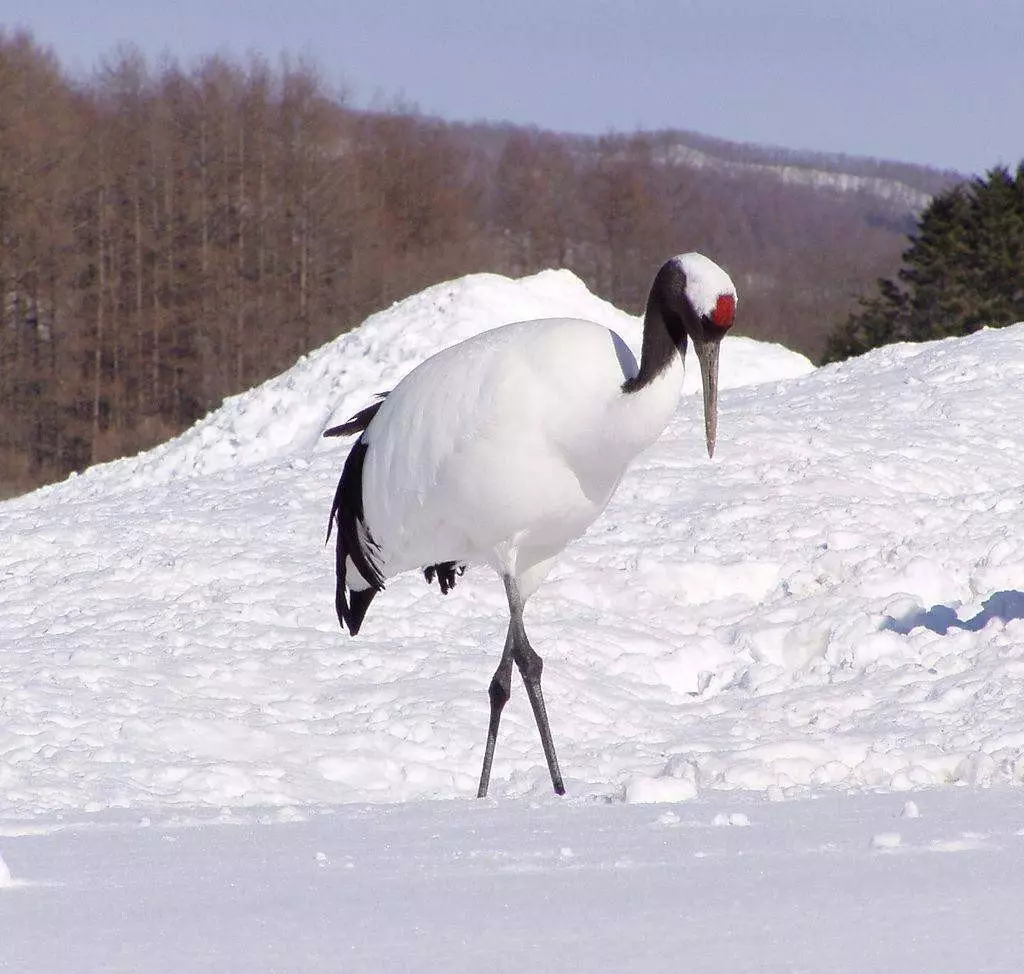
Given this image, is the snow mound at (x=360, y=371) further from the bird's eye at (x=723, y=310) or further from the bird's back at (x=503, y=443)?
the bird's eye at (x=723, y=310)

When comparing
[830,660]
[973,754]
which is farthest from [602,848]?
[830,660]

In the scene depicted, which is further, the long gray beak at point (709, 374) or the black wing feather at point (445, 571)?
the black wing feather at point (445, 571)

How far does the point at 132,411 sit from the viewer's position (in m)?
43.7

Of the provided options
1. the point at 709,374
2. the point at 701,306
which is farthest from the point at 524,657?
the point at 701,306

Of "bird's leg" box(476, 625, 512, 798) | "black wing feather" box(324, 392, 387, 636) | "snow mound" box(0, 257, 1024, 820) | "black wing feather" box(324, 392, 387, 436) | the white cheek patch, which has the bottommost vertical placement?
"snow mound" box(0, 257, 1024, 820)

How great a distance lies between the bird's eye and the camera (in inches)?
231

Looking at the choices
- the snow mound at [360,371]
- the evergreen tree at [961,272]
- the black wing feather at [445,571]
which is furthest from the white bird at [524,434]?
the evergreen tree at [961,272]

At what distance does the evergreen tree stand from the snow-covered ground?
86.0ft

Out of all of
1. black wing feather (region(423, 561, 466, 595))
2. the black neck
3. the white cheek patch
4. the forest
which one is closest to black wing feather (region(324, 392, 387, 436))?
black wing feather (region(423, 561, 466, 595))

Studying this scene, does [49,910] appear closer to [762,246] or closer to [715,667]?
[715,667]

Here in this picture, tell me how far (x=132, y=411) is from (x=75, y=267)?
12.6 ft

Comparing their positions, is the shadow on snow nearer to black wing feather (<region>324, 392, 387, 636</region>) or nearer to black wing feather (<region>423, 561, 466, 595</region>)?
black wing feather (<region>423, 561, 466, 595</region>)

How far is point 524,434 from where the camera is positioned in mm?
6344

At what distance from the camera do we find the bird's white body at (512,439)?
619 centimetres
